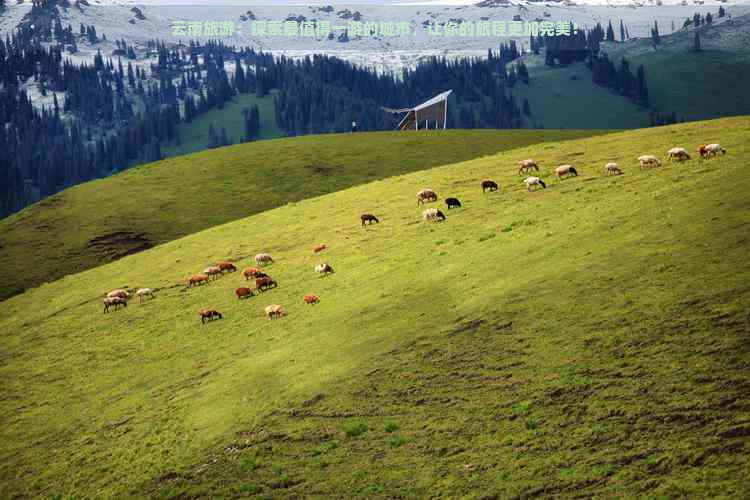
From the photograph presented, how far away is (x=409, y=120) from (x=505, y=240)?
107m

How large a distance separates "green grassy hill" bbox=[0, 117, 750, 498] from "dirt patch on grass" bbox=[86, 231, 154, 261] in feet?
78.0

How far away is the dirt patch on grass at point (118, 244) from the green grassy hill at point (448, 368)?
23.8 metres

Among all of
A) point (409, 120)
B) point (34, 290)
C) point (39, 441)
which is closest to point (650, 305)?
point (39, 441)

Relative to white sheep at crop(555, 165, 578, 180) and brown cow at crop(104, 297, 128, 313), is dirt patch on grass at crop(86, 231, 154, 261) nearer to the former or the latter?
brown cow at crop(104, 297, 128, 313)

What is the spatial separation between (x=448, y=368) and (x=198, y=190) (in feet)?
215

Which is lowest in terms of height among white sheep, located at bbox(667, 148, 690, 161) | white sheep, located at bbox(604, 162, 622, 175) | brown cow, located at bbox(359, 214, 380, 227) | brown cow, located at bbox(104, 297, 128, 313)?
brown cow, located at bbox(104, 297, 128, 313)

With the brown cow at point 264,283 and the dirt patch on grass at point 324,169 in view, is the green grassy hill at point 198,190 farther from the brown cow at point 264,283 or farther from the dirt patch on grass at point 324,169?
the brown cow at point 264,283

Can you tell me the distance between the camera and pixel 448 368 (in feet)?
104

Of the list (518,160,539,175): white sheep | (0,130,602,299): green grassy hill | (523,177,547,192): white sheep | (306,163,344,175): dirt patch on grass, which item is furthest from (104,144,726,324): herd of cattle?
(306,163,344,175): dirt patch on grass

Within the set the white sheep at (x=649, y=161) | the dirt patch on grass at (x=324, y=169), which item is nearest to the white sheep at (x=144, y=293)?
the white sheep at (x=649, y=161)

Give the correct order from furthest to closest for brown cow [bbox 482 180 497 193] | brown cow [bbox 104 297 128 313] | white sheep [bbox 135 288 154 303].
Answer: brown cow [bbox 482 180 497 193] < white sheep [bbox 135 288 154 303] < brown cow [bbox 104 297 128 313]

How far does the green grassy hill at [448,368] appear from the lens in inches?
1000

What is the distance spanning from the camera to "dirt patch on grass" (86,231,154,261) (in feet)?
256

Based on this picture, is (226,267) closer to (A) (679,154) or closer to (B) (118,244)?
(B) (118,244)
